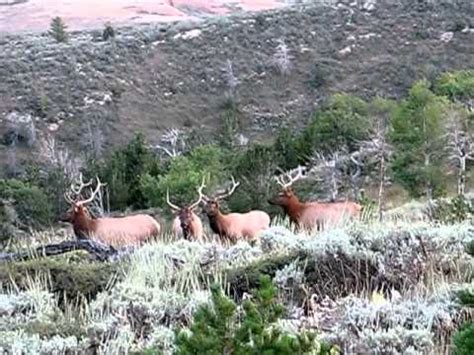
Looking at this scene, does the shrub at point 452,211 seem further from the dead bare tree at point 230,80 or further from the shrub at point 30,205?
the dead bare tree at point 230,80

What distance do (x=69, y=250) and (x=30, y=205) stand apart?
25003 millimetres

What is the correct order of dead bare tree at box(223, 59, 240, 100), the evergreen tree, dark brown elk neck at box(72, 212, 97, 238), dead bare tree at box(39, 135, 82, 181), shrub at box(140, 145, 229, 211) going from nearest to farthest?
1. dark brown elk neck at box(72, 212, 97, 238)
2. shrub at box(140, 145, 229, 211)
3. the evergreen tree
4. dead bare tree at box(39, 135, 82, 181)
5. dead bare tree at box(223, 59, 240, 100)

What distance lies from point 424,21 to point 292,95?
40.3ft

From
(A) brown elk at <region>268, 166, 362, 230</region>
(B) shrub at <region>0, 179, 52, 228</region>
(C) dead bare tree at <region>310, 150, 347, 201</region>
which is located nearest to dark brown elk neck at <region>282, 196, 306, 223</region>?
(A) brown elk at <region>268, 166, 362, 230</region>

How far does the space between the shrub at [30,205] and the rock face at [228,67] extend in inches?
796

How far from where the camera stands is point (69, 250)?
829cm

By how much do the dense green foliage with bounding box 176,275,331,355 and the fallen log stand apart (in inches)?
179

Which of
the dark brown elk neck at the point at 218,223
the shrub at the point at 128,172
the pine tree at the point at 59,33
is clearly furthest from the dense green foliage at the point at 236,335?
the pine tree at the point at 59,33

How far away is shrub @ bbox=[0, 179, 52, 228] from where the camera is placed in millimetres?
31984

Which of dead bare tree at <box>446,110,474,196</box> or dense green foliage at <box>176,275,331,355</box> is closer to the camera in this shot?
dense green foliage at <box>176,275,331,355</box>

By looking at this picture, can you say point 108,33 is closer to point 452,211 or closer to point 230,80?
point 230,80

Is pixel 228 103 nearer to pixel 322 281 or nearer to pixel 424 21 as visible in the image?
pixel 424 21

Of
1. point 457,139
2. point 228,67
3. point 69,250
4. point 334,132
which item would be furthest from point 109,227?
point 228,67

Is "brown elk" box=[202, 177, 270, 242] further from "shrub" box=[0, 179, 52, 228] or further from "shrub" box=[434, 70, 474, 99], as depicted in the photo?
"shrub" box=[434, 70, 474, 99]
